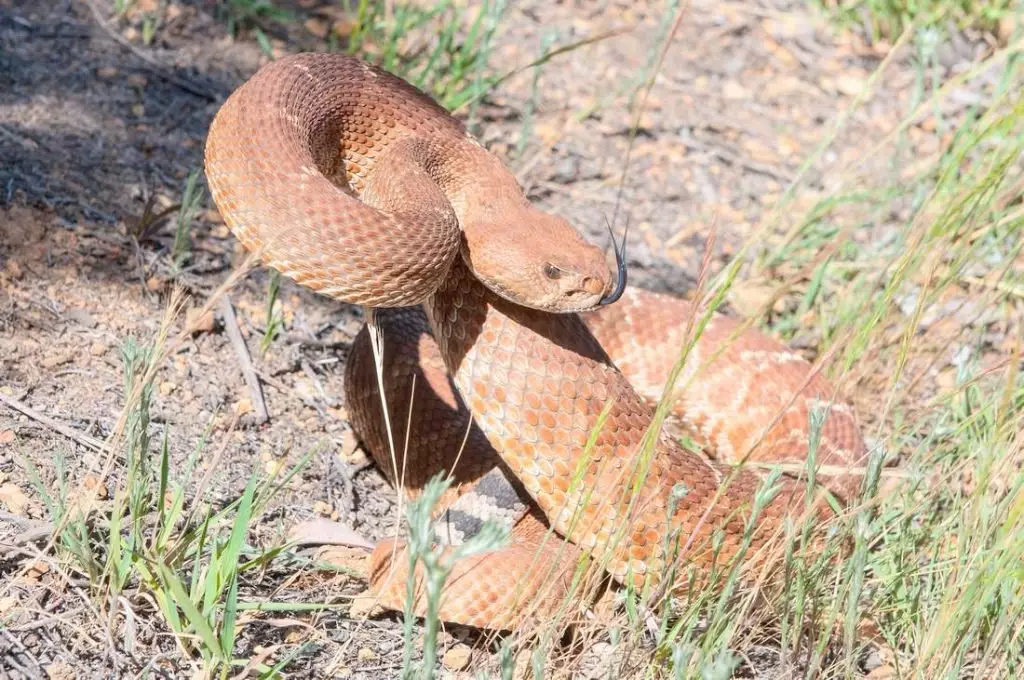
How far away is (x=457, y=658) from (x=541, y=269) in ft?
4.35

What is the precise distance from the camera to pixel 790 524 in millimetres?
3184

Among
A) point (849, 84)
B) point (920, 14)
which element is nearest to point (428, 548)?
point (849, 84)

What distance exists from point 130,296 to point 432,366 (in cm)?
127

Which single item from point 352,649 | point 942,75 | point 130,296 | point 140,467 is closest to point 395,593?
point 352,649

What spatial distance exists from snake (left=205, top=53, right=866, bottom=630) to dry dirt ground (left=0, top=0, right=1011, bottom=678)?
0.32 m

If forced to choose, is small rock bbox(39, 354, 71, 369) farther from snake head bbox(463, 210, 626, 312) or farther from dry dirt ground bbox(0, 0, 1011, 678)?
snake head bbox(463, 210, 626, 312)

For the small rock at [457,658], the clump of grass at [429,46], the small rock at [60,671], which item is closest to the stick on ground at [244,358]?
the small rock at [457,658]

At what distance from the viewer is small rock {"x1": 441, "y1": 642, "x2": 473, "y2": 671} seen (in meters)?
3.50

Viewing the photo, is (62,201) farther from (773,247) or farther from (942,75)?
(942,75)

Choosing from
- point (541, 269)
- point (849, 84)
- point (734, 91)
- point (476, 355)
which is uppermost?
point (849, 84)

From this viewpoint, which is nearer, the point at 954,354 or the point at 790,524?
the point at 790,524

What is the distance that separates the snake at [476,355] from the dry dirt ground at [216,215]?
1.06 feet

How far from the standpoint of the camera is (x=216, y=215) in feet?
17.1

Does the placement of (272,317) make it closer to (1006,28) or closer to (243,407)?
(243,407)
